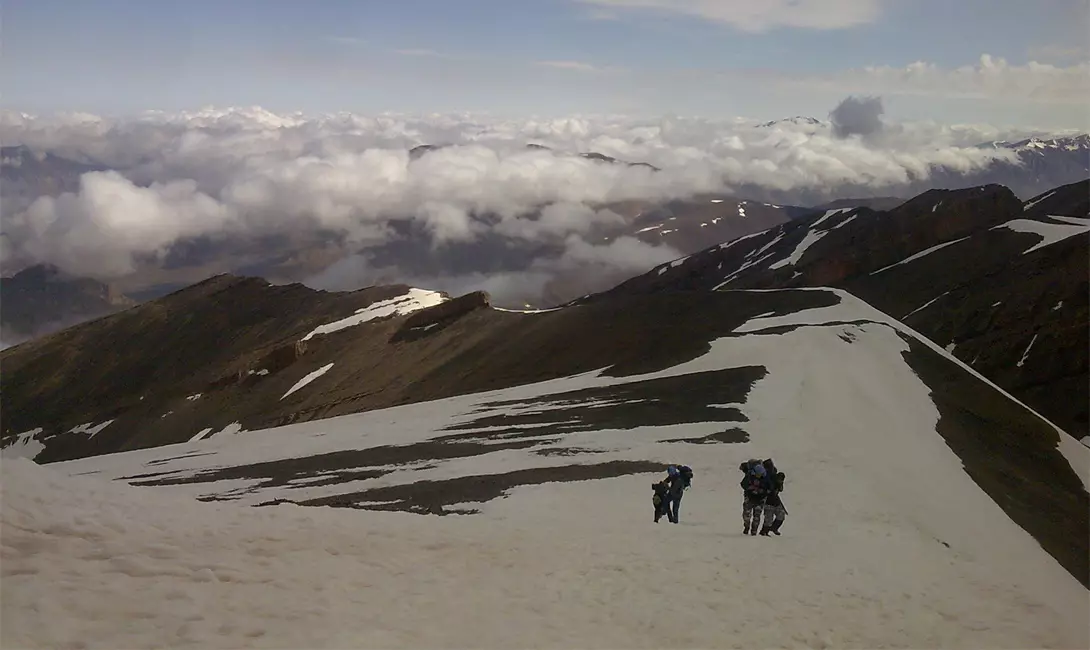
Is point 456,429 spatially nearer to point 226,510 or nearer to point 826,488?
point 826,488

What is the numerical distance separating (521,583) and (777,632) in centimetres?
457

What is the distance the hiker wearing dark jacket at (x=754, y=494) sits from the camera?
17953 millimetres

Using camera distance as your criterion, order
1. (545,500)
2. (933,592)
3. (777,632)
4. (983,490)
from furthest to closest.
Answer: (983,490)
(545,500)
(933,592)
(777,632)

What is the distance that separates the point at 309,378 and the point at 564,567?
241ft

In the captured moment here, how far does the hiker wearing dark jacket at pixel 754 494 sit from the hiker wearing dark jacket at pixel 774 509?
10cm

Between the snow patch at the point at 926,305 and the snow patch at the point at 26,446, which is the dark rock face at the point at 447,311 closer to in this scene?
the snow patch at the point at 26,446

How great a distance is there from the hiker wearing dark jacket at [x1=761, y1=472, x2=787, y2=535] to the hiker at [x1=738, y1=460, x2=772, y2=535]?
0.35 feet

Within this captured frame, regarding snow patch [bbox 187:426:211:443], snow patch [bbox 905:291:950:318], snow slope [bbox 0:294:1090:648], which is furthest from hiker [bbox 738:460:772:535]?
snow patch [bbox 905:291:950:318]

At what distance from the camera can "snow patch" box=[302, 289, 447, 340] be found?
103 meters

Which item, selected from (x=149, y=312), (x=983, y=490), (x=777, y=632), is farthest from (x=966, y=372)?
(x=149, y=312)

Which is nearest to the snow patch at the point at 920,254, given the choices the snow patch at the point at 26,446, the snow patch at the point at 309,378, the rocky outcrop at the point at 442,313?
the rocky outcrop at the point at 442,313

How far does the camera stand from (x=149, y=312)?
146 meters

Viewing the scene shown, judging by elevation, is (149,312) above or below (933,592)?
above

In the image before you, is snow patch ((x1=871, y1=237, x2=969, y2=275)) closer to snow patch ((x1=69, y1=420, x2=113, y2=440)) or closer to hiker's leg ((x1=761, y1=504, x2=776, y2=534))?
hiker's leg ((x1=761, y1=504, x2=776, y2=534))
